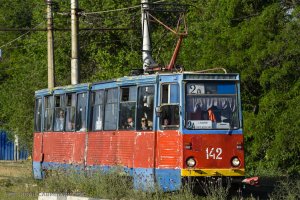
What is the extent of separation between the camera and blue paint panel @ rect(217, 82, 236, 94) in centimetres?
1753

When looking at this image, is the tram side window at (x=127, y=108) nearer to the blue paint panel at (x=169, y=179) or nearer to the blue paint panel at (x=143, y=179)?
the blue paint panel at (x=143, y=179)

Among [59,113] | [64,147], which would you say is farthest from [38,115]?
[64,147]

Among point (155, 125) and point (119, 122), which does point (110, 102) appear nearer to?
point (119, 122)

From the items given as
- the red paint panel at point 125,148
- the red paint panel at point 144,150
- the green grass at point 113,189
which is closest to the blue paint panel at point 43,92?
the green grass at point 113,189

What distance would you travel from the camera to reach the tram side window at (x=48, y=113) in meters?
24.9

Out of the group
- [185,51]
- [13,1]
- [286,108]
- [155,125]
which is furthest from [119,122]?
[13,1]

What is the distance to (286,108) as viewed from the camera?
75.3 feet

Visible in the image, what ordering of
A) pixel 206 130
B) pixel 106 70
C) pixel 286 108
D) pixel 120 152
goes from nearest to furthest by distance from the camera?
pixel 206 130 → pixel 120 152 → pixel 286 108 → pixel 106 70

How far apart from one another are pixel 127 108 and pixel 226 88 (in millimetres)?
3010

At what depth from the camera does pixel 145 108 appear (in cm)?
1848

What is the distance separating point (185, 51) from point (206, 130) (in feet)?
38.9

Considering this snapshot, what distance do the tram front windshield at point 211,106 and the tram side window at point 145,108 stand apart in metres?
1.22

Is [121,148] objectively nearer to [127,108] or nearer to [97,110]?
[127,108]

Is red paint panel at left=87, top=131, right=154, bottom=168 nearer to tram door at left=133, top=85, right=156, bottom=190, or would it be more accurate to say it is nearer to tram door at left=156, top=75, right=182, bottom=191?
tram door at left=133, top=85, right=156, bottom=190
